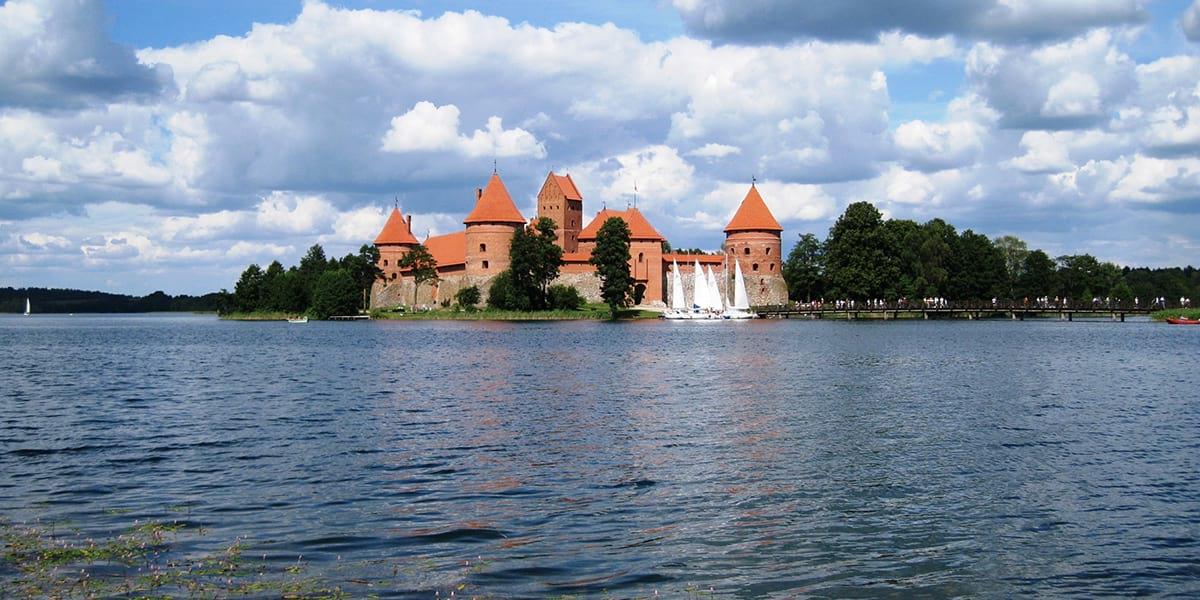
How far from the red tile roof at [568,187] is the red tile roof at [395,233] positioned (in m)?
13.8

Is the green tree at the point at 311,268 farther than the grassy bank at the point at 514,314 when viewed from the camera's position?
Yes

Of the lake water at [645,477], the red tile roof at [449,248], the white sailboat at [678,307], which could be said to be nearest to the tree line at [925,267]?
the white sailboat at [678,307]

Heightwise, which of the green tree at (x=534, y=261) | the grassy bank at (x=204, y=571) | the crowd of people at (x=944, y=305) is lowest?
the grassy bank at (x=204, y=571)

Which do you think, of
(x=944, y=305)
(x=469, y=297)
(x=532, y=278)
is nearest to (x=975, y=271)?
(x=944, y=305)

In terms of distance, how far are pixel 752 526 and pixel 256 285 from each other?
95926 mm

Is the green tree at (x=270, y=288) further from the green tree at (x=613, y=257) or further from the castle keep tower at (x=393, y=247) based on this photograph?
the green tree at (x=613, y=257)

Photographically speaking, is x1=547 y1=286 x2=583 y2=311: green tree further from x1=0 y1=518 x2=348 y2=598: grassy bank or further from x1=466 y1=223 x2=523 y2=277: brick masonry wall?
x1=0 y1=518 x2=348 y2=598: grassy bank

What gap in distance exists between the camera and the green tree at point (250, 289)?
9912 centimetres

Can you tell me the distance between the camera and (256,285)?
99312mm

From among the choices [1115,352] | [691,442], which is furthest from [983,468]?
[1115,352]

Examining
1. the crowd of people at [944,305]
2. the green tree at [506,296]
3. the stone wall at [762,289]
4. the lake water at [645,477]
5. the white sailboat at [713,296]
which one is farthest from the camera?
the stone wall at [762,289]

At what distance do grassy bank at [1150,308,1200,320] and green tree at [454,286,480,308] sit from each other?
4682 cm

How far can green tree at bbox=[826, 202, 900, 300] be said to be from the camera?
74438mm

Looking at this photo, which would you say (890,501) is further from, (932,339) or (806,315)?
(806,315)
